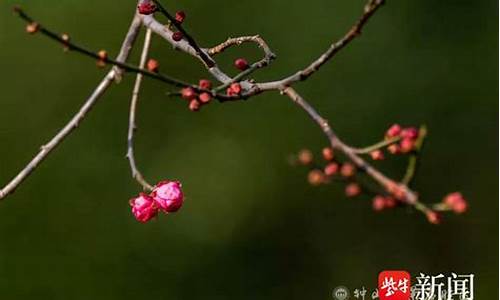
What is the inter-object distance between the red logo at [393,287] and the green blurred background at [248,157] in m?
1.08

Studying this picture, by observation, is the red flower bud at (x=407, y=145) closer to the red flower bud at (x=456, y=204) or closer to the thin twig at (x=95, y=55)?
the red flower bud at (x=456, y=204)

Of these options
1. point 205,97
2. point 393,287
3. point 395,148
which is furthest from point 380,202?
point 393,287

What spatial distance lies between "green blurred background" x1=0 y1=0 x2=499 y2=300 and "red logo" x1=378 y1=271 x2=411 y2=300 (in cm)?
108

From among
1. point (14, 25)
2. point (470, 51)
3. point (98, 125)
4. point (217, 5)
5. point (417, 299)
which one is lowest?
point (417, 299)

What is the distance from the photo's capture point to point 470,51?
11.2 ft

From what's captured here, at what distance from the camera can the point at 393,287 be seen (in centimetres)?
200

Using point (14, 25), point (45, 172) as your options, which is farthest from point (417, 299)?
point (14, 25)

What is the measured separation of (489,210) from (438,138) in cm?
38

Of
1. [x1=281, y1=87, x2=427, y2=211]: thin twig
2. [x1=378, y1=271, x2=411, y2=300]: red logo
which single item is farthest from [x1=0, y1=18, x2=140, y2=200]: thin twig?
[x1=378, y1=271, x2=411, y2=300]: red logo

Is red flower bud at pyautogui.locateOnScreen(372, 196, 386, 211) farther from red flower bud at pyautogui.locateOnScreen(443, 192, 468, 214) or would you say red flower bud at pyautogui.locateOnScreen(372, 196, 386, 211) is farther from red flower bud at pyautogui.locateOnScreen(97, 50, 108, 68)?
red flower bud at pyautogui.locateOnScreen(97, 50, 108, 68)

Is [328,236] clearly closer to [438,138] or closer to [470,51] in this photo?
[438,138]

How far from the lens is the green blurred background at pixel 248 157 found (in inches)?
116

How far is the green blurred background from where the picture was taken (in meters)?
2.95

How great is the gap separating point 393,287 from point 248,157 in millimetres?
1239
